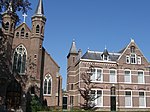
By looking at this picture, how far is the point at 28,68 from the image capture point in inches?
1478

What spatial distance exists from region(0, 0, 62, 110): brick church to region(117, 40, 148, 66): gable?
11999 millimetres

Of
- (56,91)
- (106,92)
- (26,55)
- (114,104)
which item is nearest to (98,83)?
(106,92)

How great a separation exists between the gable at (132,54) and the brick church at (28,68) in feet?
39.4

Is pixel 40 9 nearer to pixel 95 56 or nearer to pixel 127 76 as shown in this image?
pixel 95 56

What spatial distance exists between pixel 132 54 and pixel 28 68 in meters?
18.9

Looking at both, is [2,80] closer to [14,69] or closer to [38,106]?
[14,69]

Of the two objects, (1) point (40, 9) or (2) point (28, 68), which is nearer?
(2) point (28, 68)

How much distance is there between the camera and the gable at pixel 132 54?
128 ft

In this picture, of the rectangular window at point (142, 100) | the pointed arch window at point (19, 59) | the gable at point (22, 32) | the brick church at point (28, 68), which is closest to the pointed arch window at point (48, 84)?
the brick church at point (28, 68)

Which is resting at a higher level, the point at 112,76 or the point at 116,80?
the point at 112,76

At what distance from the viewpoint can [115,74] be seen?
38.4 metres

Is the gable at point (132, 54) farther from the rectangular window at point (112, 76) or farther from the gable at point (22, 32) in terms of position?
the gable at point (22, 32)

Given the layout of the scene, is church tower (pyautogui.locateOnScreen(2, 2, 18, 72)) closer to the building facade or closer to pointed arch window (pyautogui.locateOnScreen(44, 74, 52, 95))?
pointed arch window (pyautogui.locateOnScreen(44, 74, 52, 95))

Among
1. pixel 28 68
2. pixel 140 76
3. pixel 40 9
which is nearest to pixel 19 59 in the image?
pixel 28 68
